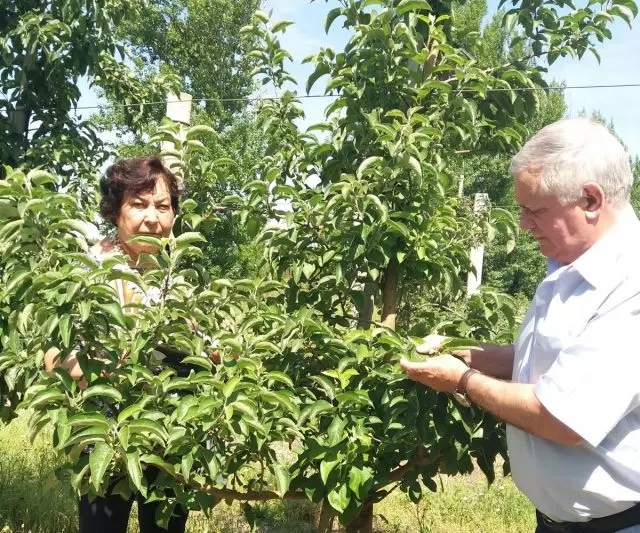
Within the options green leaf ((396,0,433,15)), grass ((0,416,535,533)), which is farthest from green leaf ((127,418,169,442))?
grass ((0,416,535,533))

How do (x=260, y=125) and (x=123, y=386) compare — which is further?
(x=260, y=125)

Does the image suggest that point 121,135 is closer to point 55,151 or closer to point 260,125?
point 55,151

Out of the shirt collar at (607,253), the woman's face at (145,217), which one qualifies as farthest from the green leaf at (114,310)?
the shirt collar at (607,253)

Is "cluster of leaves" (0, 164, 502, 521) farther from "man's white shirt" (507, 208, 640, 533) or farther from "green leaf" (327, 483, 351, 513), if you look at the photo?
"man's white shirt" (507, 208, 640, 533)

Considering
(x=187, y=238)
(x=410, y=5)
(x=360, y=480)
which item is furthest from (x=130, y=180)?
(x=360, y=480)

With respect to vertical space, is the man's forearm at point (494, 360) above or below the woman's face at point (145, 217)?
below

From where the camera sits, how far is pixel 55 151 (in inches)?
150

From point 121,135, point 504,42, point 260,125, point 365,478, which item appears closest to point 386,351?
point 365,478

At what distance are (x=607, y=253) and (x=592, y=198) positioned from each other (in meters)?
0.12

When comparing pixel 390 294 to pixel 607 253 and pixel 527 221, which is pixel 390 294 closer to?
pixel 527 221

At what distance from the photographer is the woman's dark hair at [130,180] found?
2.34 meters

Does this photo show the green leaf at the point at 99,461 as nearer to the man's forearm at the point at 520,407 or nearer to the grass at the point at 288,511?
the man's forearm at the point at 520,407

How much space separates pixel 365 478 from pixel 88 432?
0.81 metres

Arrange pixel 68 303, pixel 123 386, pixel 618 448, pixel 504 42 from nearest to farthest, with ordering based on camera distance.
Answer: pixel 618 448, pixel 68 303, pixel 123 386, pixel 504 42
